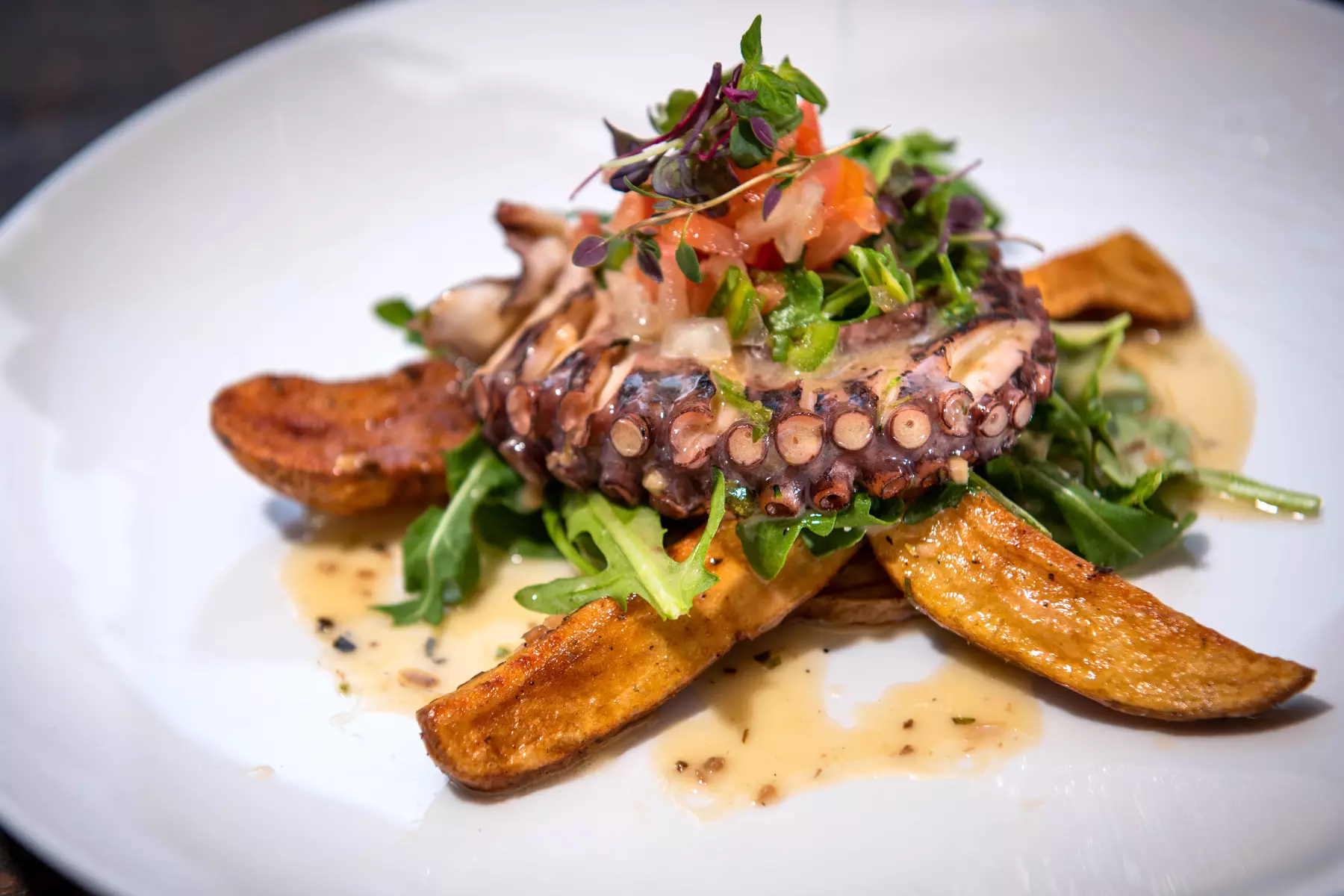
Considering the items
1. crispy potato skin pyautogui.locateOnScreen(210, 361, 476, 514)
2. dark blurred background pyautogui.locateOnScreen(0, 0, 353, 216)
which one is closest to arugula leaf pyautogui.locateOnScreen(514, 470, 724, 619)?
crispy potato skin pyautogui.locateOnScreen(210, 361, 476, 514)

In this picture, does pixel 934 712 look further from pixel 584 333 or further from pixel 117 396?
pixel 117 396

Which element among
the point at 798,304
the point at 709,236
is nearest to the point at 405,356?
the point at 709,236

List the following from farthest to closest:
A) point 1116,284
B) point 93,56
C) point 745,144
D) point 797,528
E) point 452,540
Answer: point 93,56 < point 1116,284 < point 452,540 < point 745,144 < point 797,528

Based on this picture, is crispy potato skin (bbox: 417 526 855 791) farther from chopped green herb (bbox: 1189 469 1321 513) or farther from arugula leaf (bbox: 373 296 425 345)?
arugula leaf (bbox: 373 296 425 345)

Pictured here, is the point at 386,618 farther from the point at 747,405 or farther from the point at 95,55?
the point at 95,55

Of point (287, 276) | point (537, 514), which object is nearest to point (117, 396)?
point (287, 276)
